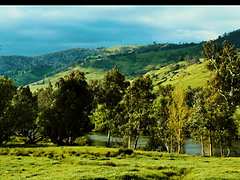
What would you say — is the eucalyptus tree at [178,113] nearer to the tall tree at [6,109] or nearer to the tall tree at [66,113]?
the tall tree at [66,113]

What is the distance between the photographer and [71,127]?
73562 millimetres

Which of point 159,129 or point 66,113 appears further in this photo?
point 159,129

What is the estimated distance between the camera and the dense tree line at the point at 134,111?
66750mm

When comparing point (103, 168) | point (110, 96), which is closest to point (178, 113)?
point (110, 96)

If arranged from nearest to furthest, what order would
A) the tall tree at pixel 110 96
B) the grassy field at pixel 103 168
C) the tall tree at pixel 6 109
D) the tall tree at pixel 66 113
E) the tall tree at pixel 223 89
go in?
the grassy field at pixel 103 168 → the tall tree at pixel 223 89 → the tall tree at pixel 6 109 → the tall tree at pixel 66 113 → the tall tree at pixel 110 96

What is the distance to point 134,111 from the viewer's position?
2881 inches

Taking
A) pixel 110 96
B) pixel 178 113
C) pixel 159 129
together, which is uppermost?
pixel 110 96

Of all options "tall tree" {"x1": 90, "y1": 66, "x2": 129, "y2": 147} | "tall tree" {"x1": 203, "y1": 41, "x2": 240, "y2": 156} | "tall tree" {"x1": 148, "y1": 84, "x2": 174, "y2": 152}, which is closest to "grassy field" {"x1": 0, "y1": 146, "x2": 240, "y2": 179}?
"tall tree" {"x1": 203, "y1": 41, "x2": 240, "y2": 156}

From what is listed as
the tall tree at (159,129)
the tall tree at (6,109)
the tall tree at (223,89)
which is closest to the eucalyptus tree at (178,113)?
the tall tree at (159,129)

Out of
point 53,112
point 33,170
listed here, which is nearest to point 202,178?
point 33,170

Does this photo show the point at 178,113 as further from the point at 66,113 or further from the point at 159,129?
the point at 66,113

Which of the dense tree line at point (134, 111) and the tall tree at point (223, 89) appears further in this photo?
the dense tree line at point (134, 111)
